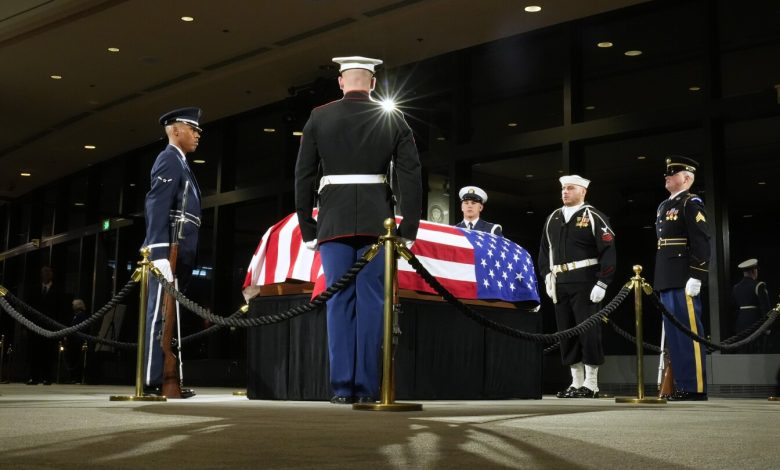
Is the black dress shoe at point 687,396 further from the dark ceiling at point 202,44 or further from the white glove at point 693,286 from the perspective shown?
the dark ceiling at point 202,44

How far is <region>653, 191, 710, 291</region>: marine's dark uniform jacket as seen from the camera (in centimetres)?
641

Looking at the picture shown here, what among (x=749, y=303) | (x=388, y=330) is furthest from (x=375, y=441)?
(x=749, y=303)

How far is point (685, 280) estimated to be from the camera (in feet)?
21.1

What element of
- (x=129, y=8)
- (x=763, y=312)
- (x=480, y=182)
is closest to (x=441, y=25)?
(x=480, y=182)

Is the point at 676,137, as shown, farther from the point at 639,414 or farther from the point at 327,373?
the point at 639,414

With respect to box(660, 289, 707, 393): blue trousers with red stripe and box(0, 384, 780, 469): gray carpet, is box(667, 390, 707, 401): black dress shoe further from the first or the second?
box(0, 384, 780, 469): gray carpet

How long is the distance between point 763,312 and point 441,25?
4160 mm

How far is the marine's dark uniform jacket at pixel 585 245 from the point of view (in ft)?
22.1

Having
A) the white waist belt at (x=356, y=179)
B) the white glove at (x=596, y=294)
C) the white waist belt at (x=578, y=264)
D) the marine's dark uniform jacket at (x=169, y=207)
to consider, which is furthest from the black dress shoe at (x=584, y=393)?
the white waist belt at (x=356, y=179)

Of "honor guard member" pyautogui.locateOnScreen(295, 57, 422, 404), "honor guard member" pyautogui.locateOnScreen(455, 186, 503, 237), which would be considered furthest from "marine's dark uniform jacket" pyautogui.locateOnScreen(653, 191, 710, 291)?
"honor guard member" pyautogui.locateOnScreen(295, 57, 422, 404)

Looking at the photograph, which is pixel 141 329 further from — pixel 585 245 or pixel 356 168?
pixel 585 245

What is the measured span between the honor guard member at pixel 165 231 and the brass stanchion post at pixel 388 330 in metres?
1.82

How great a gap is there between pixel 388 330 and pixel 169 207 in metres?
2.00

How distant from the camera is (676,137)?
33.6ft
